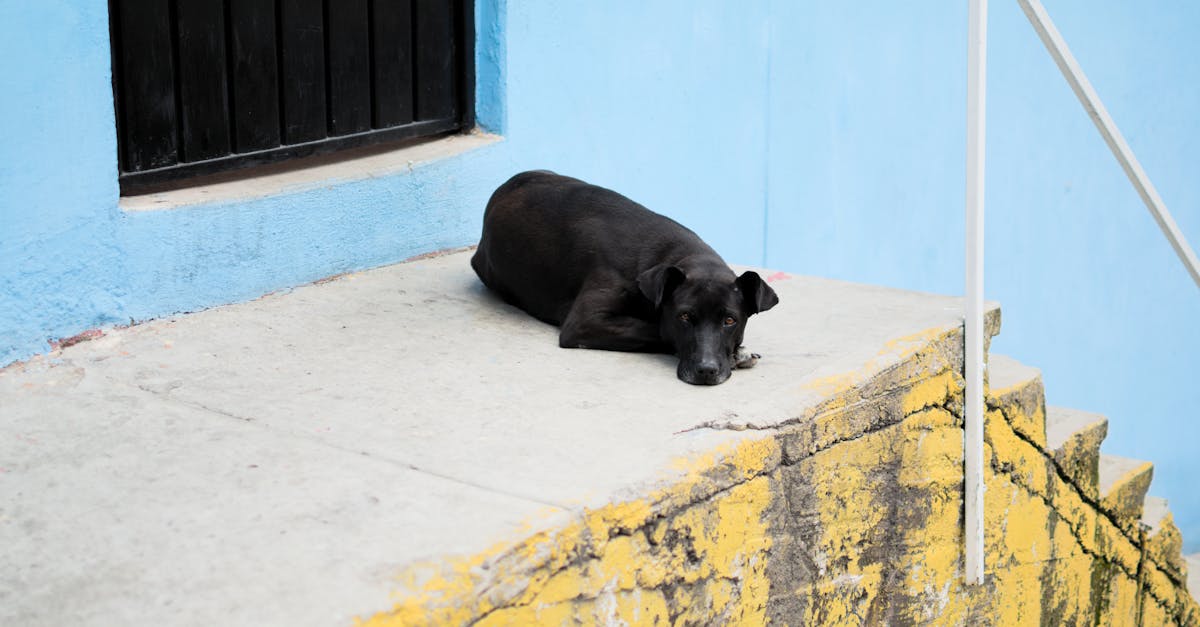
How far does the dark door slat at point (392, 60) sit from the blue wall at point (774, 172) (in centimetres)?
30

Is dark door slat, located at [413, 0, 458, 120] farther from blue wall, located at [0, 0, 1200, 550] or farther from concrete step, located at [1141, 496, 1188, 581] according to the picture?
concrete step, located at [1141, 496, 1188, 581]

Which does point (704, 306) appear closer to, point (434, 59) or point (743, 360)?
point (743, 360)

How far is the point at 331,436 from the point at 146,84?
1616 millimetres

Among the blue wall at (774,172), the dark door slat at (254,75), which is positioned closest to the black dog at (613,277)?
the blue wall at (774,172)

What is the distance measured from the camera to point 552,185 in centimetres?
472

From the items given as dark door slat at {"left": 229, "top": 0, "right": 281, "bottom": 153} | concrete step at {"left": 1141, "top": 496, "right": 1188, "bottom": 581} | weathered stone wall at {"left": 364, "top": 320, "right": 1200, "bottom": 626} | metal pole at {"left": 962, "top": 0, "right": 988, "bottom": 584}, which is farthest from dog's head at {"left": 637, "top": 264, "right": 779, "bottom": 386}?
concrete step at {"left": 1141, "top": 496, "right": 1188, "bottom": 581}

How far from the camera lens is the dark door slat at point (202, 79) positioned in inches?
171

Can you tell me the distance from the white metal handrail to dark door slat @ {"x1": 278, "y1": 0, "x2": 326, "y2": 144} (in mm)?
2390

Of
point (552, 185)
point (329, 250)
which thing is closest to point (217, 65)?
point (329, 250)

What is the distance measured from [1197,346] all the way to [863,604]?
6.35 metres

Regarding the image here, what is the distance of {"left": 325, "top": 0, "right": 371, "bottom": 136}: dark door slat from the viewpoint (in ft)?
16.3

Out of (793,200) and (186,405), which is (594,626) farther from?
(793,200)

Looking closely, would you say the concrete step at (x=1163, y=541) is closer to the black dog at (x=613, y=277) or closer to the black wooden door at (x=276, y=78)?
the black dog at (x=613, y=277)

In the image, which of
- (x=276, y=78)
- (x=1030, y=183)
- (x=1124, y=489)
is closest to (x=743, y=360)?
(x=276, y=78)
